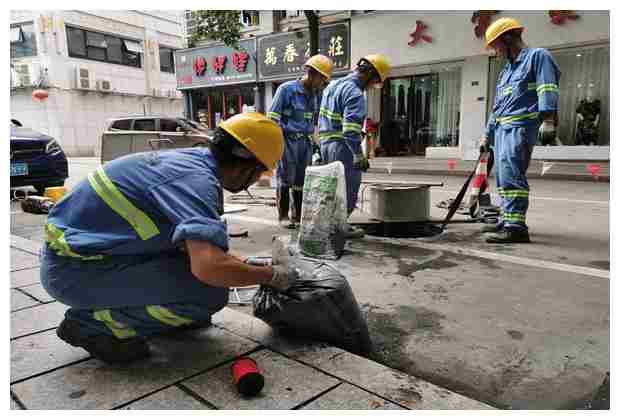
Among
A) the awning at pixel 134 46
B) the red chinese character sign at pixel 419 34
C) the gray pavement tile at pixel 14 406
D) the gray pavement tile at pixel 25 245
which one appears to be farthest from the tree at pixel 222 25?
the awning at pixel 134 46

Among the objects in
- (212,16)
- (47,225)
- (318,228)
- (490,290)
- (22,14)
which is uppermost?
(22,14)

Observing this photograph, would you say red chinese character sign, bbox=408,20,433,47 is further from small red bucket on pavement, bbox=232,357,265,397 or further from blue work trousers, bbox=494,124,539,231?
small red bucket on pavement, bbox=232,357,265,397

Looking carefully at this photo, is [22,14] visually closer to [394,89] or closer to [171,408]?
[394,89]

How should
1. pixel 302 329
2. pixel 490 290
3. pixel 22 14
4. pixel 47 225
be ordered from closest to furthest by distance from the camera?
pixel 47 225 → pixel 302 329 → pixel 490 290 → pixel 22 14

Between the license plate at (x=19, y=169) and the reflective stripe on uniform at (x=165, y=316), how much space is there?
595 centimetres

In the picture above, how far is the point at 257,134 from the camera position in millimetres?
1759

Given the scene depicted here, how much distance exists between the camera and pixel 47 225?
179cm

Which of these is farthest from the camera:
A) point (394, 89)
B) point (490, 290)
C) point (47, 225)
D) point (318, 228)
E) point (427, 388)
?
A: point (394, 89)

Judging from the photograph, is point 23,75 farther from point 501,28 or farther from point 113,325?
point 113,325

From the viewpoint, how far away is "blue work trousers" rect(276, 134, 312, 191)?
4.83 m

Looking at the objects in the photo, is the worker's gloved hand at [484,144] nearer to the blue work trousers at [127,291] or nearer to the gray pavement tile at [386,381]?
the gray pavement tile at [386,381]

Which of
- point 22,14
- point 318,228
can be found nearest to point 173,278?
point 318,228

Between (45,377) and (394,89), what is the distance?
13852 millimetres

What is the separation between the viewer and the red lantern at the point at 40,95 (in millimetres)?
19953
